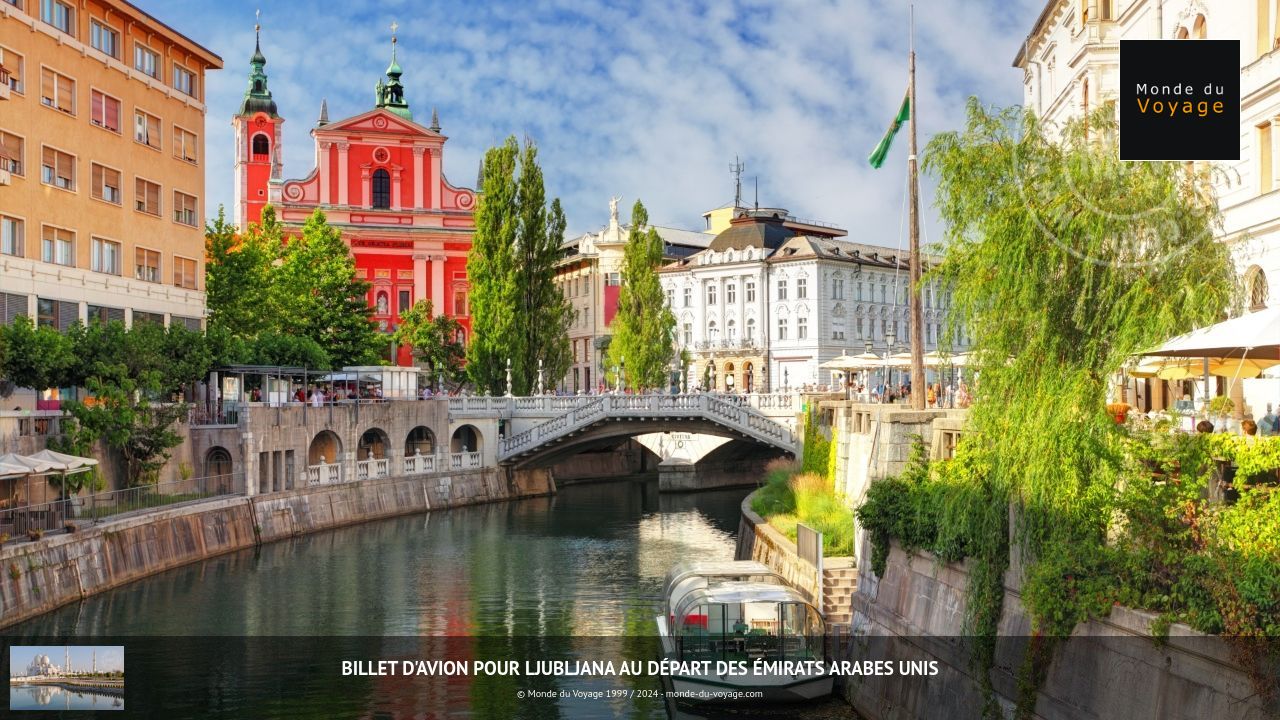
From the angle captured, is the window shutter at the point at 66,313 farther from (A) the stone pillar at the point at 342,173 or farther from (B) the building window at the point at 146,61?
(A) the stone pillar at the point at 342,173

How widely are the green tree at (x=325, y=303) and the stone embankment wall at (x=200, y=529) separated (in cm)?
967

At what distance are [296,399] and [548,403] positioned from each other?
1390 centimetres

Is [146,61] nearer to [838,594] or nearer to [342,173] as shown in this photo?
[342,173]

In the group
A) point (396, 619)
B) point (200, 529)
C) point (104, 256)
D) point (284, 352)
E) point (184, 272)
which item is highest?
point (104, 256)

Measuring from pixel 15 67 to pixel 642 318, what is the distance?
126 feet

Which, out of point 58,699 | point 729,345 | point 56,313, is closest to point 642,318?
point 729,345

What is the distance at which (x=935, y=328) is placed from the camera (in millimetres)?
100000

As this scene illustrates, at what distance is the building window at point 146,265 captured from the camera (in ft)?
175

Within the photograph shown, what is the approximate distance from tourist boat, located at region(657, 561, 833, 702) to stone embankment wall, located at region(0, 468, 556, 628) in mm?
16902

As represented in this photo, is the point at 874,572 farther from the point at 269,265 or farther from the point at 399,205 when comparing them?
A: the point at 399,205

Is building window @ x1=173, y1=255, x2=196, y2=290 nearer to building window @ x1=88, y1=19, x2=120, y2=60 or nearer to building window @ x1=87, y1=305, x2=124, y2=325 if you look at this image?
building window @ x1=87, y1=305, x2=124, y2=325

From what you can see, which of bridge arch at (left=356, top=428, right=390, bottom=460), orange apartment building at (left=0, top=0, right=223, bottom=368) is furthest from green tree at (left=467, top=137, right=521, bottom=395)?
orange apartment building at (left=0, top=0, right=223, bottom=368)

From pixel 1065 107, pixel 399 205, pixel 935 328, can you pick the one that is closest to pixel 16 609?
pixel 1065 107

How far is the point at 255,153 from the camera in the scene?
4225 inches
